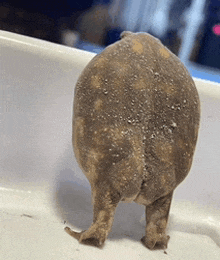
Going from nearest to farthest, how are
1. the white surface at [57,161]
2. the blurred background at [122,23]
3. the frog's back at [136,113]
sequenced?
the frog's back at [136,113] < the white surface at [57,161] < the blurred background at [122,23]

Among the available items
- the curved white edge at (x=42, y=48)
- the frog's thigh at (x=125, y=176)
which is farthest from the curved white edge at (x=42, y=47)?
the frog's thigh at (x=125, y=176)

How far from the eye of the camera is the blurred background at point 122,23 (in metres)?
1.04

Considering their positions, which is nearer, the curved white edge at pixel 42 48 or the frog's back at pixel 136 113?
the frog's back at pixel 136 113

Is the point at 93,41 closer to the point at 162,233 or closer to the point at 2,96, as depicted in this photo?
the point at 2,96

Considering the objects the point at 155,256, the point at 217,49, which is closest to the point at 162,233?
the point at 155,256

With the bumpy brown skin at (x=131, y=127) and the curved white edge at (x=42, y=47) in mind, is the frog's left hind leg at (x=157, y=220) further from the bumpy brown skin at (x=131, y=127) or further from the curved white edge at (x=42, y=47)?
the curved white edge at (x=42, y=47)

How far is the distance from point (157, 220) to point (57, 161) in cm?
35

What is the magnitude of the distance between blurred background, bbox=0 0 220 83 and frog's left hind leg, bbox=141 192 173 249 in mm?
602

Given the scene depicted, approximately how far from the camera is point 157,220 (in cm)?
64

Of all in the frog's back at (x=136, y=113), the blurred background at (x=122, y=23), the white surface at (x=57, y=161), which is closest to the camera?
the frog's back at (x=136, y=113)

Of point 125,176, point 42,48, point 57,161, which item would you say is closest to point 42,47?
point 42,48

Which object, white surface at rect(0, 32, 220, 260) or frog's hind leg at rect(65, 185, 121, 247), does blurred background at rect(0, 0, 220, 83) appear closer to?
white surface at rect(0, 32, 220, 260)

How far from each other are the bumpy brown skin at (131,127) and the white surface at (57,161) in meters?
0.16

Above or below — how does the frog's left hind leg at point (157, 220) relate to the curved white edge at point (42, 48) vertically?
below
